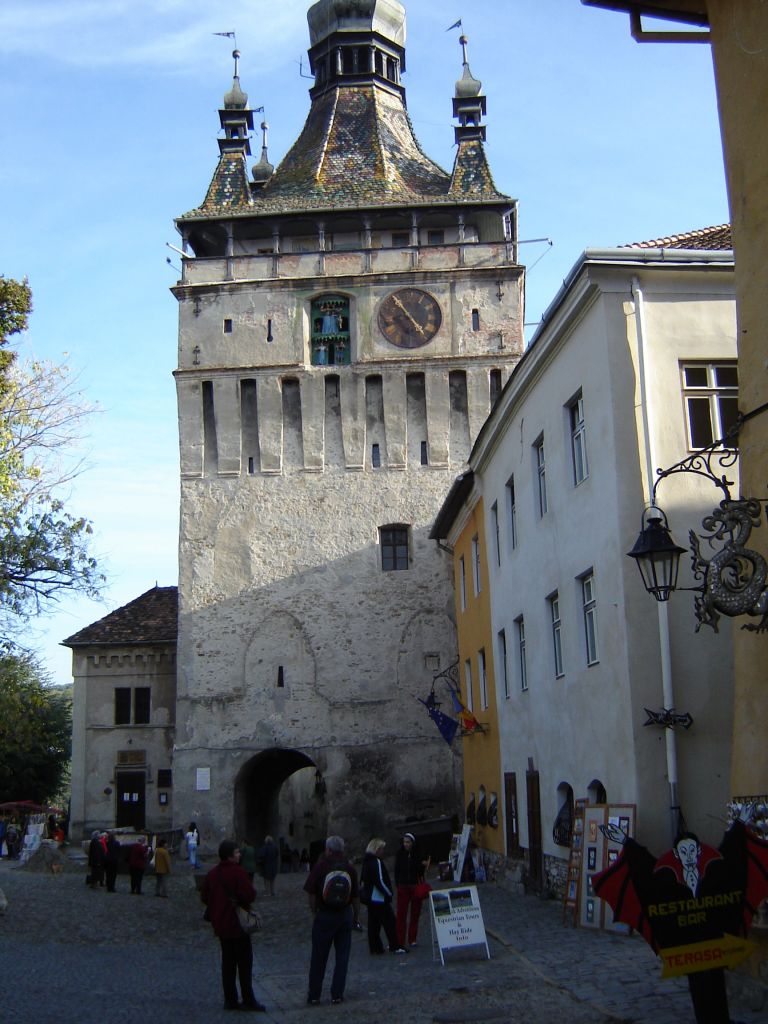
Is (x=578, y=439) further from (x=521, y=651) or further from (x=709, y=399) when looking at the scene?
(x=521, y=651)

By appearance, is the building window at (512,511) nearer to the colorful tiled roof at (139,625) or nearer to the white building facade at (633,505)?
the white building facade at (633,505)

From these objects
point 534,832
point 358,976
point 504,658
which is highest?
point 504,658

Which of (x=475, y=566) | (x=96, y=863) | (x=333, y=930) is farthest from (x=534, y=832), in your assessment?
(x=96, y=863)

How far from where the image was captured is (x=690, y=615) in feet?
41.9

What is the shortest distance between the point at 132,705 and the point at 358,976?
26.3m

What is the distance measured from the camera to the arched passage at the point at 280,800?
108 ft

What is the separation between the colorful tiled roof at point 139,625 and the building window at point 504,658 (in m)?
17.7

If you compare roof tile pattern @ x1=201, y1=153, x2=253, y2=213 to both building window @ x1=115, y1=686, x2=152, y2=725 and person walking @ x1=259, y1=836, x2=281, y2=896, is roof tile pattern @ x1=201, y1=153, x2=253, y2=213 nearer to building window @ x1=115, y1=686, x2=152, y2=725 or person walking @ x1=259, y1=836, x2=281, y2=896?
building window @ x1=115, y1=686, x2=152, y2=725

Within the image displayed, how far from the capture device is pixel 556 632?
655 inches

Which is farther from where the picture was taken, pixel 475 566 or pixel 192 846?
pixel 192 846

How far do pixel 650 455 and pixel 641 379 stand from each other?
0.83 m

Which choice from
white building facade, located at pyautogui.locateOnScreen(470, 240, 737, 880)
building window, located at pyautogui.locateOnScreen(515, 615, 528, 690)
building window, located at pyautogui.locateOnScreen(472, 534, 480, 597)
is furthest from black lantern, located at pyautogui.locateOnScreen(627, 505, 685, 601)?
building window, located at pyautogui.locateOnScreen(472, 534, 480, 597)

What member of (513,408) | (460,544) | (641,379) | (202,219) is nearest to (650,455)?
(641,379)

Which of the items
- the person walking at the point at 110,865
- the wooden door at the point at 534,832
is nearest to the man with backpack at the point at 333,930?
the wooden door at the point at 534,832
